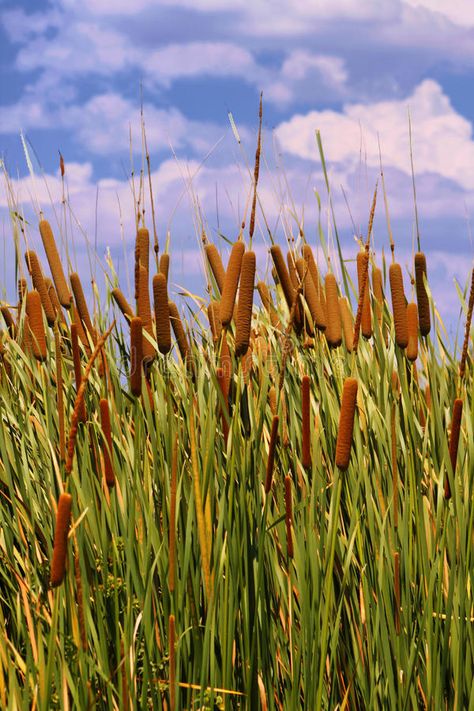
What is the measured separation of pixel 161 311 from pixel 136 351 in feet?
1.13

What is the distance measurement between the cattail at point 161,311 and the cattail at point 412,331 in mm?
971

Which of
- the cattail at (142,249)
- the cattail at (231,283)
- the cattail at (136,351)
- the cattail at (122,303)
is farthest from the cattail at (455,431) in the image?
the cattail at (122,303)

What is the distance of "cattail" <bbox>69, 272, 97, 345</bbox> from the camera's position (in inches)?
158

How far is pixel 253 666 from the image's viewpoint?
2.37 metres

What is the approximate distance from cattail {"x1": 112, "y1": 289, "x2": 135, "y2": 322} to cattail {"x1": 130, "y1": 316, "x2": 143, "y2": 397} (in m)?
1.17

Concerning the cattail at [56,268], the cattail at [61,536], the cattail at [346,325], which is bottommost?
the cattail at [61,536]

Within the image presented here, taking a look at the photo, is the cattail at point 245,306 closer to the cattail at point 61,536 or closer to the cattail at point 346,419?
the cattail at point 346,419

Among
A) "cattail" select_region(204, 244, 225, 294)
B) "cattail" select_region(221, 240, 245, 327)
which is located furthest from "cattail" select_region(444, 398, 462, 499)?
"cattail" select_region(204, 244, 225, 294)

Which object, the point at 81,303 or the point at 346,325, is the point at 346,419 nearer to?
the point at 346,325

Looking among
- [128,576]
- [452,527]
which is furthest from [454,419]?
[128,576]

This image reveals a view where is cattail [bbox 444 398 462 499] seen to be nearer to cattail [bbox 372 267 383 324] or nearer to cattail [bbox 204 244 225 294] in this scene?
cattail [bbox 204 244 225 294]

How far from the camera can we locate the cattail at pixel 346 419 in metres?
2.14

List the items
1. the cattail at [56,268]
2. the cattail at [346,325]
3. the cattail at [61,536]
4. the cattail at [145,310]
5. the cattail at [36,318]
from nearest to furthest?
1. the cattail at [61,536]
2. the cattail at [145,310]
3. the cattail at [36,318]
4. the cattail at [346,325]
5. the cattail at [56,268]

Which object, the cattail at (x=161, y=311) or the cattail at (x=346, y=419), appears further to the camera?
the cattail at (x=161, y=311)
